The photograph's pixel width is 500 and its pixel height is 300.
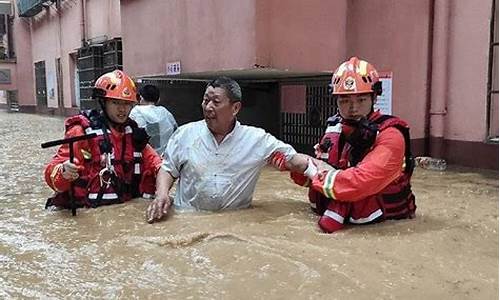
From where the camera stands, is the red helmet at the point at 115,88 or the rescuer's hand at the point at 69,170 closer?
the rescuer's hand at the point at 69,170

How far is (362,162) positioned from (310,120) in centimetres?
449

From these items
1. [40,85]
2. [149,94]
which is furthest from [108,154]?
[40,85]

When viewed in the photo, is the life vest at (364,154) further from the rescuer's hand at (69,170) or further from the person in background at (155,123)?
the person in background at (155,123)

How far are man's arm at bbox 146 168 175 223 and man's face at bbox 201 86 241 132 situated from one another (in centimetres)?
50

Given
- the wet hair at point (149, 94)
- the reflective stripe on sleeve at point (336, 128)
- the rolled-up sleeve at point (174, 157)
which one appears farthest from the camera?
the wet hair at point (149, 94)

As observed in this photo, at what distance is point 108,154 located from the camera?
417cm

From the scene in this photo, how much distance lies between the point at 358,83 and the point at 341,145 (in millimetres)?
455

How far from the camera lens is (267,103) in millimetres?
8492

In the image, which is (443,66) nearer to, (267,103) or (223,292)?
(267,103)

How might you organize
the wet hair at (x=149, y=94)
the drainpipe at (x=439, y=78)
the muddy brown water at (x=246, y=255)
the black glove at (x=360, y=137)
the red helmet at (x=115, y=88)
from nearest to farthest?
the muddy brown water at (x=246, y=255)
the black glove at (x=360, y=137)
the red helmet at (x=115, y=88)
the wet hair at (x=149, y=94)
the drainpipe at (x=439, y=78)

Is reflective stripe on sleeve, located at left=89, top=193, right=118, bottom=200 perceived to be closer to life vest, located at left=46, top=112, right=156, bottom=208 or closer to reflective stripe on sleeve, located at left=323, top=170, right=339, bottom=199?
life vest, located at left=46, top=112, right=156, bottom=208

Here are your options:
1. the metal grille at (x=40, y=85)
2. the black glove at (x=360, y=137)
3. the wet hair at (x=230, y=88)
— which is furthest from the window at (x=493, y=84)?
the metal grille at (x=40, y=85)

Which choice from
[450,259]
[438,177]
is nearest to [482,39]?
[438,177]

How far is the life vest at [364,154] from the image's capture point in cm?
357
